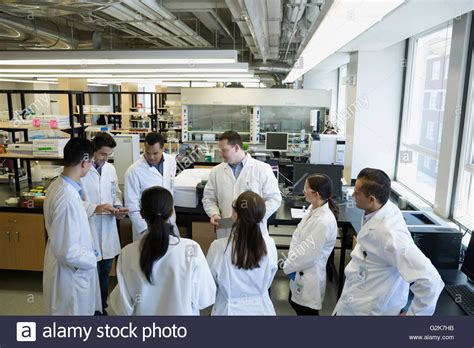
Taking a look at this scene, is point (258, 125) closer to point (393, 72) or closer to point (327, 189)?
point (393, 72)

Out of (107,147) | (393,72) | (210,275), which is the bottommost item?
(210,275)

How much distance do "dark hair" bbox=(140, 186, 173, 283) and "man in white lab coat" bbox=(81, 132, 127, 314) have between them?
1.28 m

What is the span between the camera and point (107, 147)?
2.91 m

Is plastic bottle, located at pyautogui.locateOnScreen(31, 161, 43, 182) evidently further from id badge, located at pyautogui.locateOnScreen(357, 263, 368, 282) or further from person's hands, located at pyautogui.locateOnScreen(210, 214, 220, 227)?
id badge, located at pyautogui.locateOnScreen(357, 263, 368, 282)

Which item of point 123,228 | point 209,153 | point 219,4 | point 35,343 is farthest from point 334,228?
point 209,153

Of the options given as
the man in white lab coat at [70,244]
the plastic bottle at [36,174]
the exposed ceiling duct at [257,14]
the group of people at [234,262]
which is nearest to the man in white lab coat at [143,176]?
the group of people at [234,262]

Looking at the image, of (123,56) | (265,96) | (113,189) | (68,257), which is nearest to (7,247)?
(113,189)

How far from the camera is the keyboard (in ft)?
6.48

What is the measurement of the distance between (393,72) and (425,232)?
3.58 meters

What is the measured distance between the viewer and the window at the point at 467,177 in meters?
3.19

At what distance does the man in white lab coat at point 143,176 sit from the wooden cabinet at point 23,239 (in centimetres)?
116

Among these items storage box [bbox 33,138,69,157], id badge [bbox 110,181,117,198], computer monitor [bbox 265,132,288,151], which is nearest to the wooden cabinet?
storage box [bbox 33,138,69,157]

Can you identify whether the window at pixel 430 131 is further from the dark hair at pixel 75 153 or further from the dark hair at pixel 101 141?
the dark hair at pixel 75 153

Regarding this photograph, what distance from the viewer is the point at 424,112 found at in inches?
183
